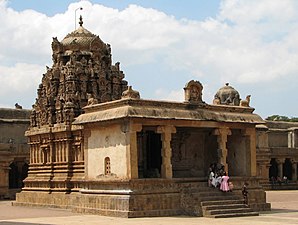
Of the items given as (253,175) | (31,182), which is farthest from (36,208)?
(253,175)

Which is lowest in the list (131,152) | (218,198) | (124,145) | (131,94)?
(218,198)

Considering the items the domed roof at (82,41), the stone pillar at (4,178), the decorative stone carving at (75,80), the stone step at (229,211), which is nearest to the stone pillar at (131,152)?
the stone step at (229,211)

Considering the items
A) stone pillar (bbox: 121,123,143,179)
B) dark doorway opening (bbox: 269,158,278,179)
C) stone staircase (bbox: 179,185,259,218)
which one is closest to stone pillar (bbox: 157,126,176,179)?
stone staircase (bbox: 179,185,259,218)

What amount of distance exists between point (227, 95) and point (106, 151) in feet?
100

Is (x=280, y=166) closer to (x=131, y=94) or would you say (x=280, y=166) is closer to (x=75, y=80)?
(x=75, y=80)

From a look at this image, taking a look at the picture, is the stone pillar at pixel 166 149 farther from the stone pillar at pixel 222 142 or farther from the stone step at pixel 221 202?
the stone pillar at pixel 222 142

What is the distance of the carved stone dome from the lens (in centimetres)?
5228

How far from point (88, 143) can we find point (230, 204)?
633 cm

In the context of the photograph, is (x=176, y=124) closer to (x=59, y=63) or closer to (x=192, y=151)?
(x=192, y=151)

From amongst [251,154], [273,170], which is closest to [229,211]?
[251,154]

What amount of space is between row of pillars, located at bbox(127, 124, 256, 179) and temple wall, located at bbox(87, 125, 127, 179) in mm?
362

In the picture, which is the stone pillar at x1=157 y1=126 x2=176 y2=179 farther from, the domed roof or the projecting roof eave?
the domed roof

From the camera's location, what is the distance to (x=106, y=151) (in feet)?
78.2

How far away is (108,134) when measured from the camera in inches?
933
